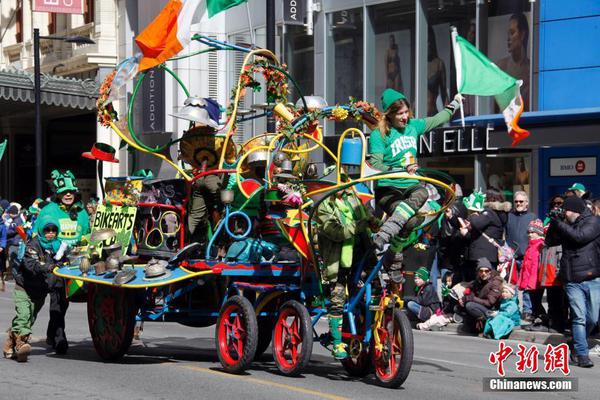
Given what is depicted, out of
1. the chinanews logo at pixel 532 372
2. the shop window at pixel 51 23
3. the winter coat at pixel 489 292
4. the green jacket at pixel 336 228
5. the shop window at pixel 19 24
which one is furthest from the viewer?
the shop window at pixel 19 24

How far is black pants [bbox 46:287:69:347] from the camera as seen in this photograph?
12.7m

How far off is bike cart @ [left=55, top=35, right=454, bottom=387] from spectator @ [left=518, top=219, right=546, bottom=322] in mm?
4624

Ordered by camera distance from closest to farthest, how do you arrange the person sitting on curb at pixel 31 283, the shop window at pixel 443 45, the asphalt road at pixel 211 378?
the asphalt road at pixel 211 378 < the person sitting on curb at pixel 31 283 < the shop window at pixel 443 45

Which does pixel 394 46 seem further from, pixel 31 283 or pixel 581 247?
pixel 31 283

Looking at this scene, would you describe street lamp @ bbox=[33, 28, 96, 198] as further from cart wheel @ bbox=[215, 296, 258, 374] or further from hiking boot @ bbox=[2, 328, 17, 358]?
cart wheel @ bbox=[215, 296, 258, 374]

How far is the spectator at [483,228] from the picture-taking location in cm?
1666

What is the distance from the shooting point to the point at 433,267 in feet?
59.0

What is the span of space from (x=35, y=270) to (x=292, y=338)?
3.13m

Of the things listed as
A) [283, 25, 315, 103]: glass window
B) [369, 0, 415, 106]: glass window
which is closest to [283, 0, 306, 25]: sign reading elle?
[283, 25, 315, 103]: glass window

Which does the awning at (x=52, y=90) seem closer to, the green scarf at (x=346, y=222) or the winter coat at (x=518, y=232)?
the winter coat at (x=518, y=232)

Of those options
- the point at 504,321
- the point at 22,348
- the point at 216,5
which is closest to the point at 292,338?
the point at 22,348

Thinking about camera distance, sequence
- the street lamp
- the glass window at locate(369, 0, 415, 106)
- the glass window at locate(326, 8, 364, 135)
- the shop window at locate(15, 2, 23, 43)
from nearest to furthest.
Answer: the glass window at locate(369, 0, 415, 106), the glass window at locate(326, 8, 364, 135), the street lamp, the shop window at locate(15, 2, 23, 43)

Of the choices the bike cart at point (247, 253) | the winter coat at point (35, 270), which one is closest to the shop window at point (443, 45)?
the bike cart at point (247, 253)

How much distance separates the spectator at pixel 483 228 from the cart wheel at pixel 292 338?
6.42 meters
